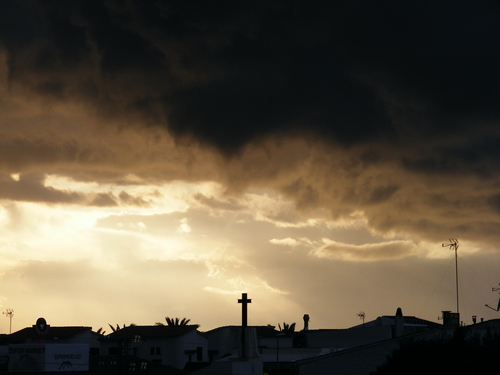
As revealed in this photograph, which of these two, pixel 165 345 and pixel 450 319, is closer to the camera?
pixel 450 319

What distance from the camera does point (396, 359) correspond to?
58406mm

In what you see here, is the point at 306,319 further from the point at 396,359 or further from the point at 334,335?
the point at 396,359

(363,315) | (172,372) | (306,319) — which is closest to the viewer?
(172,372)

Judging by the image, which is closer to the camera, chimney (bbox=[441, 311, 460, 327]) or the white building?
chimney (bbox=[441, 311, 460, 327])

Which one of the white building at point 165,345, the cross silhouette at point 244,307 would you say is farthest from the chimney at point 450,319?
the white building at point 165,345

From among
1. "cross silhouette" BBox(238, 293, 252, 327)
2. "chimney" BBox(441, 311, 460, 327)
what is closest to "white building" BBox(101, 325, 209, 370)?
"cross silhouette" BBox(238, 293, 252, 327)

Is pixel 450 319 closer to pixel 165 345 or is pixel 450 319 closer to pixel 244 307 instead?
pixel 244 307

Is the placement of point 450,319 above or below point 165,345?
above

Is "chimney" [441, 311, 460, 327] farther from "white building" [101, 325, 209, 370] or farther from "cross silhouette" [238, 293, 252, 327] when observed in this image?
"white building" [101, 325, 209, 370]

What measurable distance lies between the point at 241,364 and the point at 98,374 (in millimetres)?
19218

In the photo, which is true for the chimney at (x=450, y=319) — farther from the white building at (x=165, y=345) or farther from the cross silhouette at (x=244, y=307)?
the white building at (x=165, y=345)

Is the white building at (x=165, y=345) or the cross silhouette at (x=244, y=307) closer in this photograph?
the cross silhouette at (x=244, y=307)

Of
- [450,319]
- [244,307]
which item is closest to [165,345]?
[244,307]

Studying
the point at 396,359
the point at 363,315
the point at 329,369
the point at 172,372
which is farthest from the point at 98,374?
the point at 363,315
